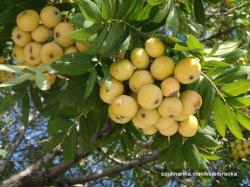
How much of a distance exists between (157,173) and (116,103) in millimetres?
3424

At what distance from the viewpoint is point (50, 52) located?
9.57ft

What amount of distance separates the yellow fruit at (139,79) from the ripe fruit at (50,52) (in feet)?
1.68

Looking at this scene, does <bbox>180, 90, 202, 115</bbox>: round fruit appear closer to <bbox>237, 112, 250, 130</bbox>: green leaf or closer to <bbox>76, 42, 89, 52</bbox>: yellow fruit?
<bbox>237, 112, 250, 130</bbox>: green leaf

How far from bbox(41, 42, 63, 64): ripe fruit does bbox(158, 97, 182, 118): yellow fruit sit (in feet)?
2.39

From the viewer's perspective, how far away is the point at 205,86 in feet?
9.54

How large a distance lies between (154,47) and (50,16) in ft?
2.55

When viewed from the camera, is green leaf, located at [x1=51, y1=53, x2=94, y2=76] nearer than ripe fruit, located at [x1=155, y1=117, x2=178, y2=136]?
Yes

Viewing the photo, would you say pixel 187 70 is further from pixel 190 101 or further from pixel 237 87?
pixel 237 87

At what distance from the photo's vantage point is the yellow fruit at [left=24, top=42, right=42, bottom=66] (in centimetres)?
300

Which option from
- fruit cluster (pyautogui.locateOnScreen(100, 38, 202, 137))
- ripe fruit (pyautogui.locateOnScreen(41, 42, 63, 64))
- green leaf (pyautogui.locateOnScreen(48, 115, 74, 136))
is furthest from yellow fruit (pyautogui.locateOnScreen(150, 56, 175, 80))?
green leaf (pyautogui.locateOnScreen(48, 115, 74, 136))

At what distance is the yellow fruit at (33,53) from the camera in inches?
118

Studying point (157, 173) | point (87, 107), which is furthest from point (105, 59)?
point (157, 173)

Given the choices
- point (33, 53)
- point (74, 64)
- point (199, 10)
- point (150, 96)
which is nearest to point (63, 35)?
point (33, 53)

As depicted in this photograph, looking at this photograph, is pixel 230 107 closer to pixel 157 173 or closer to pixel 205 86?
pixel 205 86
